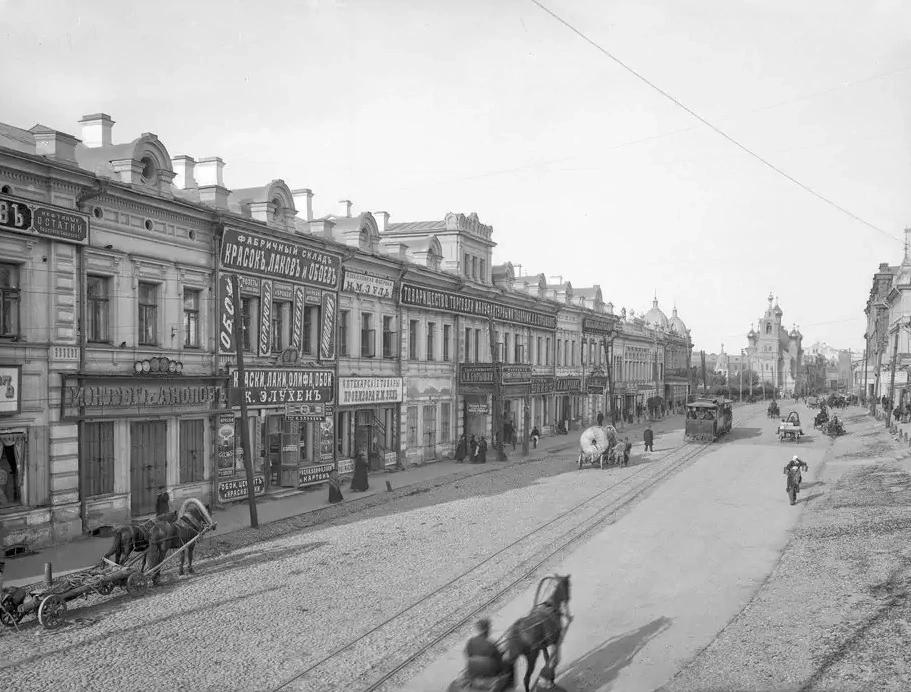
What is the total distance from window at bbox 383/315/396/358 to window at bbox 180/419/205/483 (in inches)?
446

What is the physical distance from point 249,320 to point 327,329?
3898mm

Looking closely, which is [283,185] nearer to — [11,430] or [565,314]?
[11,430]

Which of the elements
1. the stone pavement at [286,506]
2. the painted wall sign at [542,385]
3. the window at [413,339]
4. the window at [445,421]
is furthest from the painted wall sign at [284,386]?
the painted wall sign at [542,385]

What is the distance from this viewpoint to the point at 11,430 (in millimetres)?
17469

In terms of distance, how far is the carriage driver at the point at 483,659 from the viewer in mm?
8062

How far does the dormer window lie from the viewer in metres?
21.2

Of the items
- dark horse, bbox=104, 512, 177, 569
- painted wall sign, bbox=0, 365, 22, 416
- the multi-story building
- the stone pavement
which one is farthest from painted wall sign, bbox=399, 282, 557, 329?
dark horse, bbox=104, 512, 177, 569

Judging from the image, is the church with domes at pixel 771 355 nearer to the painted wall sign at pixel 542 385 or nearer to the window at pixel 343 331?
the painted wall sign at pixel 542 385

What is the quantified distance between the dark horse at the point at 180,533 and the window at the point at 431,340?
21.7 metres

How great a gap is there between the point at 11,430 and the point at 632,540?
1401 centimetres

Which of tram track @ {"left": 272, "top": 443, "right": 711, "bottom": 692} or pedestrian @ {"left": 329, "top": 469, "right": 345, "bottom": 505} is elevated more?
pedestrian @ {"left": 329, "top": 469, "right": 345, "bottom": 505}

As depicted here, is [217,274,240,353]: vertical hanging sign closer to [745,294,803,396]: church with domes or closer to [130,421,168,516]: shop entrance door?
[130,421,168,516]: shop entrance door

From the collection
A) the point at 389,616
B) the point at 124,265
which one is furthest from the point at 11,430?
the point at 389,616

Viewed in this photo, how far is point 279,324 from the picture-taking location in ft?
87.7
